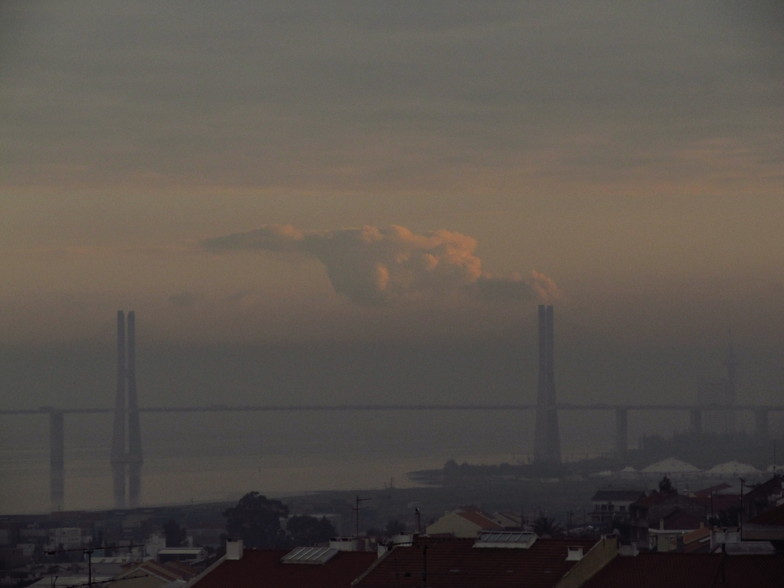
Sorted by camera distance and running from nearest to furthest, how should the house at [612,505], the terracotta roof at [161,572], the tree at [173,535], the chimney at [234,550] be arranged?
the chimney at [234,550] < the terracotta roof at [161,572] < the house at [612,505] < the tree at [173,535]

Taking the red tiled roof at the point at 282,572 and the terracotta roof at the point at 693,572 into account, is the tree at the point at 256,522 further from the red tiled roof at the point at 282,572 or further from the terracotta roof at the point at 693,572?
the terracotta roof at the point at 693,572

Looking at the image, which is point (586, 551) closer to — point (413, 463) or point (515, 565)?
point (515, 565)

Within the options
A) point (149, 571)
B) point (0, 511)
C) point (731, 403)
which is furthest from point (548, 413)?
point (149, 571)

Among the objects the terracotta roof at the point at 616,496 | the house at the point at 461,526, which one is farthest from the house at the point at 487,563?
the terracotta roof at the point at 616,496

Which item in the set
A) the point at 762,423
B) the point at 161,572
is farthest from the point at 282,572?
the point at 762,423

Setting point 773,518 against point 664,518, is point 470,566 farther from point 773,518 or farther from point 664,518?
point 664,518

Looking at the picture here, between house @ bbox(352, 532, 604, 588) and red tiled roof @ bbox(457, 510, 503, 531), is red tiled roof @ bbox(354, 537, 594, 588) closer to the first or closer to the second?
house @ bbox(352, 532, 604, 588)

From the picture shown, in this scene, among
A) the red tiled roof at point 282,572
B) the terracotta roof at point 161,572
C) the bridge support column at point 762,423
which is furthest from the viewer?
the bridge support column at point 762,423
